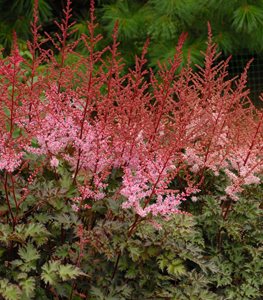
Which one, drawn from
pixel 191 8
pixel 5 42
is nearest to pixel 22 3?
pixel 5 42

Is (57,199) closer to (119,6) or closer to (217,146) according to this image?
(217,146)

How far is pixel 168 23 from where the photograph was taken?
→ 1018cm

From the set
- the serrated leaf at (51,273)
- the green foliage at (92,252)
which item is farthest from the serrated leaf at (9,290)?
the serrated leaf at (51,273)

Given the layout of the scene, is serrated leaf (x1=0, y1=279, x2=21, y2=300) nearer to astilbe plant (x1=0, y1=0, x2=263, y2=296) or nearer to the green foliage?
the green foliage

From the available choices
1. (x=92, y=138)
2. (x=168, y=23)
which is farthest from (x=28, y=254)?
(x=168, y=23)

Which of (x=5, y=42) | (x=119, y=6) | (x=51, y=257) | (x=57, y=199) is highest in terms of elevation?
(x=57, y=199)

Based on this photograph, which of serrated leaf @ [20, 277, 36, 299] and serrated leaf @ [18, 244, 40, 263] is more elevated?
serrated leaf @ [18, 244, 40, 263]

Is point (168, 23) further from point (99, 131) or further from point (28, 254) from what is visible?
point (28, 254)

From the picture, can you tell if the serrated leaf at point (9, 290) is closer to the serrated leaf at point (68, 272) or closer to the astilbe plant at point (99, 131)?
the serrated leaf at point (68, 272)

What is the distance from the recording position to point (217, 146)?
12.3ft

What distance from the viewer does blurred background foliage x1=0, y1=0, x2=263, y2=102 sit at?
32.3ft

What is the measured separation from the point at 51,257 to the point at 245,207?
1.22 meters

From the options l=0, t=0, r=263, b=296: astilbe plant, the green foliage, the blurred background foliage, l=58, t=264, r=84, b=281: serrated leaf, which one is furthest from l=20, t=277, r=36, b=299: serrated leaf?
the blurred background foliage

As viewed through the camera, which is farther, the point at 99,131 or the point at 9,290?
the point at 99,131
